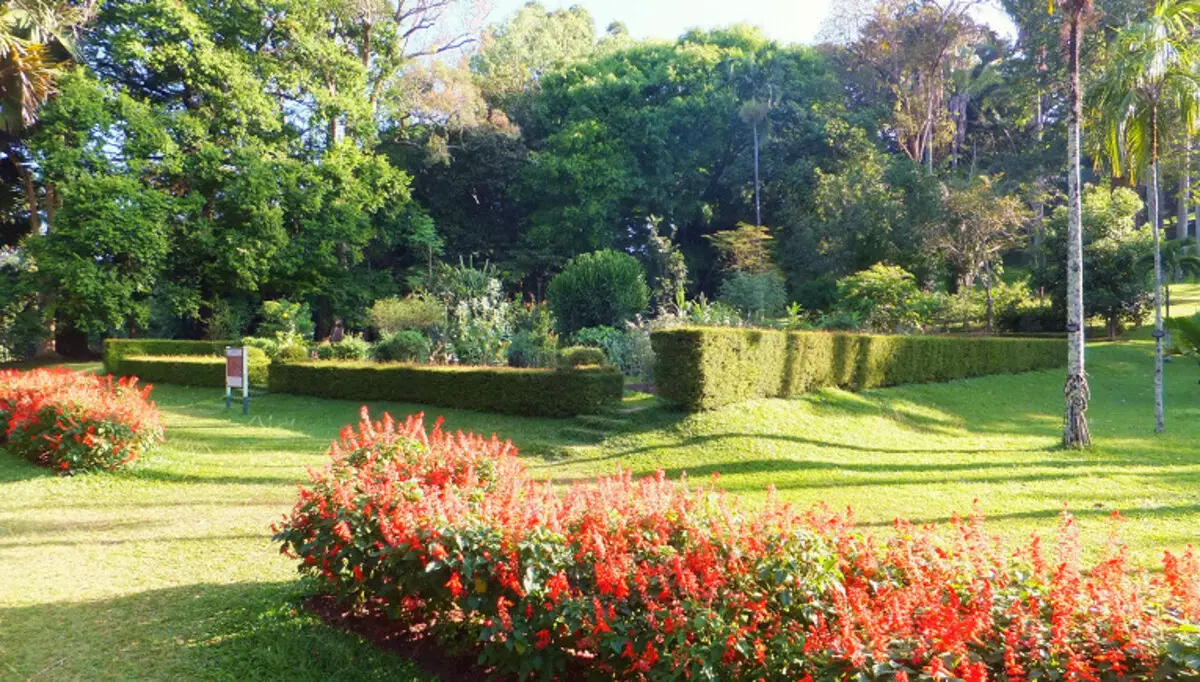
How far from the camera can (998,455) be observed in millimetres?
10062

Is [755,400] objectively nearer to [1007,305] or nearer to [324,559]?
[324,559]

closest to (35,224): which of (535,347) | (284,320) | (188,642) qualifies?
(284,320)

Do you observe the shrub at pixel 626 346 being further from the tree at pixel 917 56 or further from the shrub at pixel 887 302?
the tree at pixel 917 56

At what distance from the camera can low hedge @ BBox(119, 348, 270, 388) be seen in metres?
15.5

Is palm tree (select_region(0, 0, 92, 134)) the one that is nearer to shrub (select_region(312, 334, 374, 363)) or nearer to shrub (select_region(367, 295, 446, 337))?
shrub (select_region(312, 334, 374, 363))

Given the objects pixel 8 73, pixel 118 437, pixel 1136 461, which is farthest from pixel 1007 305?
pixel 8 73

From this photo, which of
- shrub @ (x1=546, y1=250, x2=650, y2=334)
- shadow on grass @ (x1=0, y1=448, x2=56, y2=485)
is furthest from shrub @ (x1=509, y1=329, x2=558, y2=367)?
shadow on grass @ (x1=0, y1=448, x2=56, y2=485)

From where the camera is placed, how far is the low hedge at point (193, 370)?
1555cm

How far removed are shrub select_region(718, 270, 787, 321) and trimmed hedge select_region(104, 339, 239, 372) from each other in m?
14.2

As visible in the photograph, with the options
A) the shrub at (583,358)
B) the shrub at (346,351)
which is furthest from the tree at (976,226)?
the shrub at (346,351)

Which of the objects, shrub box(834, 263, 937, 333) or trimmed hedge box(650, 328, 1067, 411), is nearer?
trimmed hedge box(650, 328, 1067, 411)

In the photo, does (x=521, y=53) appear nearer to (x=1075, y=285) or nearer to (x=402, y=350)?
(x=402, y=350)

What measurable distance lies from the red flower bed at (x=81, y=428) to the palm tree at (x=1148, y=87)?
1408cm

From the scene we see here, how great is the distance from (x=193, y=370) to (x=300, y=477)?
30.3 feet
